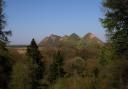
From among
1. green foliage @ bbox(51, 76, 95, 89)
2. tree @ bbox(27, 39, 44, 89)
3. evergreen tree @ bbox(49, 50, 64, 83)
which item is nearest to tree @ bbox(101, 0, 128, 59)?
green foliage @ bbox(51, 76, 95, 89)

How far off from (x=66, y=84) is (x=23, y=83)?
367 inches

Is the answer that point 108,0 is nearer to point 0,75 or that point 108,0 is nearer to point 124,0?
point 124,0

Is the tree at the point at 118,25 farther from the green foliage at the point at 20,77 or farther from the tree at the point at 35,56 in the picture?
the tree at the point at 35,56

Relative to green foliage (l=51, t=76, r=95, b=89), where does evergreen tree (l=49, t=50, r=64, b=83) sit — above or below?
above

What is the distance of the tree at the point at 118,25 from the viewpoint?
79.6ft

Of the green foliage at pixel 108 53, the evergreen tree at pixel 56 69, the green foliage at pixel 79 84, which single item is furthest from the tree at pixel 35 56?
the green foliage at pixel 108 53

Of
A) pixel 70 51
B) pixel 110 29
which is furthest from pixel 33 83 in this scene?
pixel 70 51

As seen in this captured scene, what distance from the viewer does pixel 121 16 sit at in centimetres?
2442

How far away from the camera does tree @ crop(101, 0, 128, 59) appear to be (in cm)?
2427

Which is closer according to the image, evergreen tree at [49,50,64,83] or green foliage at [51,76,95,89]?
green foliage at [51,76,95,89]

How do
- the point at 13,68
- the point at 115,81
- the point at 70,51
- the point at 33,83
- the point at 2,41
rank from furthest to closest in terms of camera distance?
the point at 70,51, the point at 33,83, the point at 13,68, the point at 2,41, the point at 115,81

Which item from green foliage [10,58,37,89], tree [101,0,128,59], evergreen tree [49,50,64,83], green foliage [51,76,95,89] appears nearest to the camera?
tree [101,0,128,59]

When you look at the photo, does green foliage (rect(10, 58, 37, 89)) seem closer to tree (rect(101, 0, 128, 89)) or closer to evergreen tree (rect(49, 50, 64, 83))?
evergreen tree (rect(49, 50, 64, 83))

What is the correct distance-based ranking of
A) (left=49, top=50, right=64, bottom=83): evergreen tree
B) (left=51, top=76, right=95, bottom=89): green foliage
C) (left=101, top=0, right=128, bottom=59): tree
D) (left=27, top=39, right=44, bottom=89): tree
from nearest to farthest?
(left=101, top=0, right=128, bottom=59): tree → (left=51, top=76, right=95, bottom=89): green foliage → (left=27, top=39, right=44, bottom=89): tree → (left=49, top=50, right=64, bottom=83): evergreen tree
